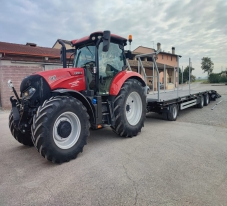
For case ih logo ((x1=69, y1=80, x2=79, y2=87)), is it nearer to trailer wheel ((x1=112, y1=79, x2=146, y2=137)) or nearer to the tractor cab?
the tractor cab

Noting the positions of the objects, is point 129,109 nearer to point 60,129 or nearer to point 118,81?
point 118,81

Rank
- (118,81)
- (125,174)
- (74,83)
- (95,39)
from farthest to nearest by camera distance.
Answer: (118,81)
(95,39)
(74,83)
(125,174)

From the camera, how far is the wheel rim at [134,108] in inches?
202

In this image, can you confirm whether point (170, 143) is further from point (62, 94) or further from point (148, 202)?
point (62, 94)

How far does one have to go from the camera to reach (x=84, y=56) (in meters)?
4.66

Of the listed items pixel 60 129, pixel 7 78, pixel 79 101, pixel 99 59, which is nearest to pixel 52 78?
pixel 79 101

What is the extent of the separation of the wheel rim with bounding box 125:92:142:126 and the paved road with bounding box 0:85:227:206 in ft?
1.93

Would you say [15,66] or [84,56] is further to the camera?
[15,66]

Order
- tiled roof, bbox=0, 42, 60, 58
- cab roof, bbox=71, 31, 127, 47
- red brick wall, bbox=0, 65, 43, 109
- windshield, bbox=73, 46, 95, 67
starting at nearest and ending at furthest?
1. cab roof, bbox=71, 31, 127, 47
2. windshield, bbox=73, 46, 95, 67
3. red brick wall, bbox=0, 65, 43, 109
4. tiled roof, bbox=0, 42, 60, 58

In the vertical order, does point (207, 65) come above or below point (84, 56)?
above

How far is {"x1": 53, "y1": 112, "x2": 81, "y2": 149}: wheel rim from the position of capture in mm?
3433

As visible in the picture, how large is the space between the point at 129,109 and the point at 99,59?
1.61 m

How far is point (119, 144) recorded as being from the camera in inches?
175

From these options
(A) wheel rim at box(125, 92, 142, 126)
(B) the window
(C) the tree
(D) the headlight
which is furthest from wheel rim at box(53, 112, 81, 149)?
(C) the tree
